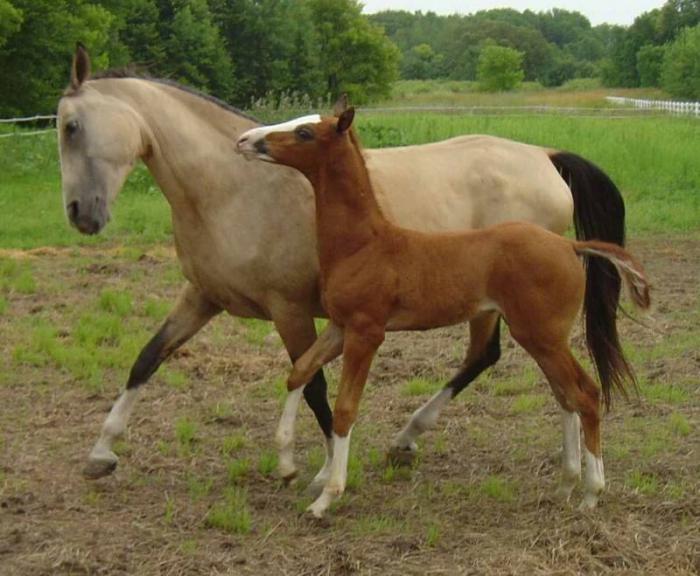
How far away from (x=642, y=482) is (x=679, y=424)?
95 centimetres

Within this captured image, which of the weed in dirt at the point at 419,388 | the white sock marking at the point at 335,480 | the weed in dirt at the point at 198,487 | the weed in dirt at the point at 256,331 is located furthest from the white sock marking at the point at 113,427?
the weed in dirt at the point at 256,331

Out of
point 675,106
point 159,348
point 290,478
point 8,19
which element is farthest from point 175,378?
point 675,106

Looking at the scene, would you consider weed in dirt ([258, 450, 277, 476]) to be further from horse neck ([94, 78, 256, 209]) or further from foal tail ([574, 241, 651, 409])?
foal tail ([574, 241, 651, 409])

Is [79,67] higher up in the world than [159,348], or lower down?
A: higher up

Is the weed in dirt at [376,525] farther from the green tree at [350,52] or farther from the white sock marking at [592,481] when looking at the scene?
the green tree at [350,52]

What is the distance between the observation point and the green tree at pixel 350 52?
68775 millimetres

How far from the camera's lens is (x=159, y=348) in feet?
17.1

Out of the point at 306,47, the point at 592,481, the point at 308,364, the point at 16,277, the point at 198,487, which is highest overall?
the point at 308,364

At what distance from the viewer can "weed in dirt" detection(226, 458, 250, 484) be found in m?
5.14

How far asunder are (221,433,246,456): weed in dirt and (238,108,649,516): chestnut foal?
99 centimetres

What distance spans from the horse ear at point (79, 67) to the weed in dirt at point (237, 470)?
73.8 inches

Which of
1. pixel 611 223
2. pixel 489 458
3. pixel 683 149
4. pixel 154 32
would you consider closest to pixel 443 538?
pixel 489 458

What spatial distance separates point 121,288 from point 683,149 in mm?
13551

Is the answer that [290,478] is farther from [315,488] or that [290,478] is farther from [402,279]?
[402,279]
